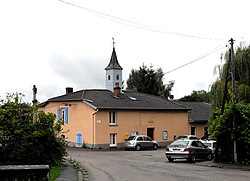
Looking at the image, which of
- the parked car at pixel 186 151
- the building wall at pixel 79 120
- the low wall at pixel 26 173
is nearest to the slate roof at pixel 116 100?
the building wall at pixel 79 120

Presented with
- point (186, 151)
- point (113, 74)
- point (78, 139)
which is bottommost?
point (186, 151)

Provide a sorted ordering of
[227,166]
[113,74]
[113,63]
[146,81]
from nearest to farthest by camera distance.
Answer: [227,166]
[113,74]
[113,63]
[146,81]

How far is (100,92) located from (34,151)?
103 ft

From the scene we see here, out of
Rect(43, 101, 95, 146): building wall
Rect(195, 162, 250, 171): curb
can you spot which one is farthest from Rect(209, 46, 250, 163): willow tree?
Rect(43, 101, 95, 146): building wall

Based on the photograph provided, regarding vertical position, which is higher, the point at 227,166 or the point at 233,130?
the point at 233,130

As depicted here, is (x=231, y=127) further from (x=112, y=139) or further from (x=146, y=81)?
(x=146, y=81)

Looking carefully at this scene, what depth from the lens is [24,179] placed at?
33.8 feet

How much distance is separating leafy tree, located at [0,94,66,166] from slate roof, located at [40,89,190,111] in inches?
870

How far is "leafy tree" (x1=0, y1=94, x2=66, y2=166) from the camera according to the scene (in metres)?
19.0

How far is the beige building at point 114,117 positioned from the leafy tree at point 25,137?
2211cm

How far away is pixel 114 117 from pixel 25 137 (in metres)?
26.3

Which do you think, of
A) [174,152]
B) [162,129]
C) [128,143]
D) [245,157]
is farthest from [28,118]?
[162,129]

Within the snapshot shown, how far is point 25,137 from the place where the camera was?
19625 mm

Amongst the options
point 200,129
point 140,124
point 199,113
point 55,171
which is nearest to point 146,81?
point 199,113
